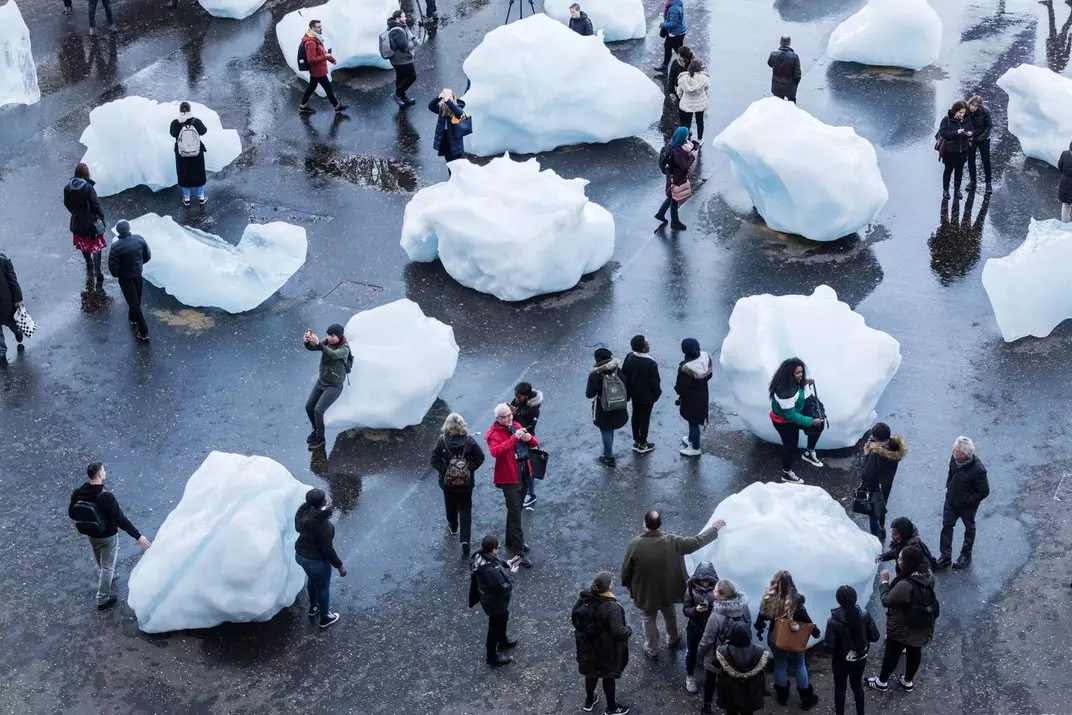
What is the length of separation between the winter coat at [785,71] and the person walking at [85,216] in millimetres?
9262

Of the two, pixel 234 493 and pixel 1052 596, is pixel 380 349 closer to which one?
pixel 234 493

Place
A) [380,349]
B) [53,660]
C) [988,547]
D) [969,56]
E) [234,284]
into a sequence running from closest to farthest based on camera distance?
[53,660] < [988,547] < [380,349] < [234,284] < [969,56]

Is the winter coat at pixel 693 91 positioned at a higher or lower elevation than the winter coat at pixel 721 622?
lower

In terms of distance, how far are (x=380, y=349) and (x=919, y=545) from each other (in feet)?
18.7

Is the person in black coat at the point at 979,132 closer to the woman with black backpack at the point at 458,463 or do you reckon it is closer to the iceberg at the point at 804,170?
the iceberg at the point at 804,170

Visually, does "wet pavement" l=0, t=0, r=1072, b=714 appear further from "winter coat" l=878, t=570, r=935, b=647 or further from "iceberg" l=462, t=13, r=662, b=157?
"winter coat" l=878, t=570, r=935, b=647

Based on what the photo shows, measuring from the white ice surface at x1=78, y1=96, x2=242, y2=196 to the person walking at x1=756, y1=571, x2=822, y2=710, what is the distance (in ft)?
35.0

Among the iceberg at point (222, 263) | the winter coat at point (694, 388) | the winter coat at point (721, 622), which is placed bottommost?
the iceberg at point (222, 263)

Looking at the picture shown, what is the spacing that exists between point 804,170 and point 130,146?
842 cm

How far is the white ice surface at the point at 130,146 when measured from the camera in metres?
17.6

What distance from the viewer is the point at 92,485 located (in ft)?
36.6

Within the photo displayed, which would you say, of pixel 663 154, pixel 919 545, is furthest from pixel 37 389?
pixel 919 545

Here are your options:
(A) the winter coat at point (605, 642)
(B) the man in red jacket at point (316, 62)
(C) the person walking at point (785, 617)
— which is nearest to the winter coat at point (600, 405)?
(C) the person walking at point (785, 617)

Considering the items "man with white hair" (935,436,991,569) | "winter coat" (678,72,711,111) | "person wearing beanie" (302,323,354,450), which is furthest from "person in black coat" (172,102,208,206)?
"man with white hair" (935,436,991,569)
